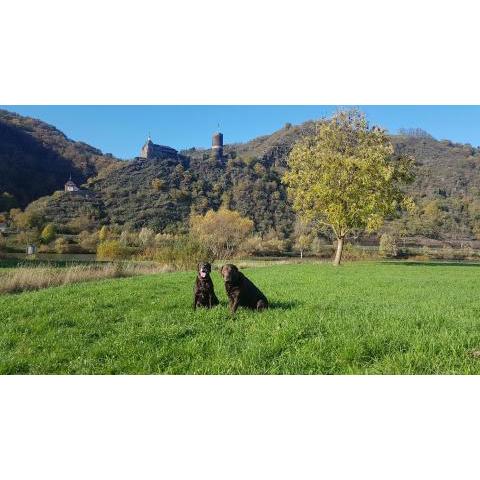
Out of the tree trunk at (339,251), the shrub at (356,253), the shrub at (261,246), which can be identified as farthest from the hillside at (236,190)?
the tree trunk at (339,251)

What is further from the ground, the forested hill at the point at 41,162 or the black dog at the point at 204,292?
the forested hill at the point at 41,162

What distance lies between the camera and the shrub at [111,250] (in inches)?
338

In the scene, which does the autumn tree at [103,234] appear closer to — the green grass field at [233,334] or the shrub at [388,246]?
the green grass field at [233,334]

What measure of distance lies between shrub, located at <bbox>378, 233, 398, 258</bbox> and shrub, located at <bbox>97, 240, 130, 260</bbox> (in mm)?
9102

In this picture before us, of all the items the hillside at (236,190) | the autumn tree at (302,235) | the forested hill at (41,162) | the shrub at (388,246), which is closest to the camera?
the forested hill at (41,162)

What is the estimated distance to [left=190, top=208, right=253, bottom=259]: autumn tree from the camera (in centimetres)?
951

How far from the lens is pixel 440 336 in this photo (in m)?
4.02

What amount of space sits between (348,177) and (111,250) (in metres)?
12.1

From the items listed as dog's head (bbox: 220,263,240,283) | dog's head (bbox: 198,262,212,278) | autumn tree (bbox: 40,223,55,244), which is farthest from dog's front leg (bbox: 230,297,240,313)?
autumn tree (bbox: 40,223,55,244)

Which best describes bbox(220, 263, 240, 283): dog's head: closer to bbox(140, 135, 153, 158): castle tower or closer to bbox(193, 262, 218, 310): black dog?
bbox(193, 262, 218, 310): black dog

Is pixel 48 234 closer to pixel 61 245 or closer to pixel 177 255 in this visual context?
pixel 61 245

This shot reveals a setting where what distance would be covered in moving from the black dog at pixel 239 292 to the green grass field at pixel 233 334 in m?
0.16
